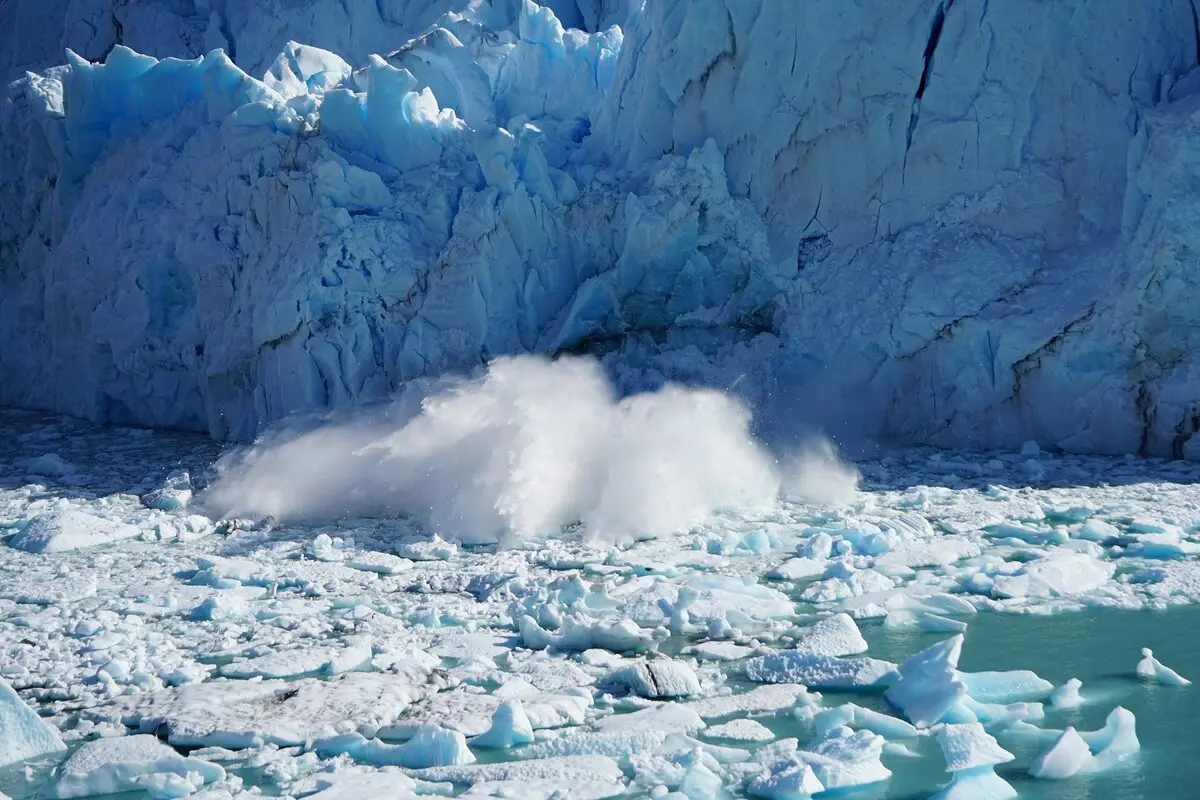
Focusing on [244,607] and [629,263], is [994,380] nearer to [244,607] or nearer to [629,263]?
[629,263]

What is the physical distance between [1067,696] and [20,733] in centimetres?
349

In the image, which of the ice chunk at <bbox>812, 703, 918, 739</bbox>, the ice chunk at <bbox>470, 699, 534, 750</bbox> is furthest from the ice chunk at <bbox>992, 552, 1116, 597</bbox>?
the ice chunk at <bbox>470, 699, 534, 750</bbox>

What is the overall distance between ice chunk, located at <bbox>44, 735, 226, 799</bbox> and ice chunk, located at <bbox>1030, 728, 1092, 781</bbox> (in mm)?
2449

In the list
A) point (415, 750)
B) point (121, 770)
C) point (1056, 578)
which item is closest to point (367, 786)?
point (415, 750)

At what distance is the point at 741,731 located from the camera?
404 centimetres

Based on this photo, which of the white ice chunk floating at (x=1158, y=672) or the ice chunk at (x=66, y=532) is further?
the ice chunk at (x=66, y=532)

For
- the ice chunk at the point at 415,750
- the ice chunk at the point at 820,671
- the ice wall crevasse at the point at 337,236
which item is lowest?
the ice chunk at the point at 415,750

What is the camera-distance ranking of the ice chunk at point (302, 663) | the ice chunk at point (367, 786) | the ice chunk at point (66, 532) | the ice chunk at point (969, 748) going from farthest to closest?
the ice chunk at point (66, 532) < the ice chunk at point (302, 663) < the ice chunk at point (969, 748) < the ice chunk at point (367, 786)

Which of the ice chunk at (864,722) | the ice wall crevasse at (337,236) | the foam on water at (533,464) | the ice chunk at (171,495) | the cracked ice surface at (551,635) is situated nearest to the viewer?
the cracked ice surface at (551,635)

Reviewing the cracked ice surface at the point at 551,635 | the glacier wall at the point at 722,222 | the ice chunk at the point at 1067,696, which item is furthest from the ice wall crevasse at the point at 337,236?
the ice chunk at the point at 1067,696

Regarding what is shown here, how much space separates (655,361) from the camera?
376 inches

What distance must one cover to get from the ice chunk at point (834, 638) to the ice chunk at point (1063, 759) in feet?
3.62

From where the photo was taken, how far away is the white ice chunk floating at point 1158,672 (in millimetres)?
4402

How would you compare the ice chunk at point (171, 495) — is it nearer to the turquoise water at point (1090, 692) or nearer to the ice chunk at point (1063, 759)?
the turquoise water at point (1090, 692)
